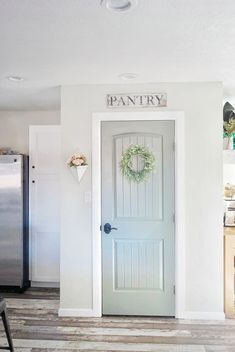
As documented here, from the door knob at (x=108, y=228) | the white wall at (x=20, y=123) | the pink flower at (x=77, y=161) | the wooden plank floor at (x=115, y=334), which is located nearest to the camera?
the wooden plank floor at (x=115, y=334)

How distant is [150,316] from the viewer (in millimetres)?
3564

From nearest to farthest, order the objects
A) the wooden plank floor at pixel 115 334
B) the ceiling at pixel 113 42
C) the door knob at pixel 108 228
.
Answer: the ceiling at pixel 113 42 < the wooden plank floor at pixel 115 334 < the door knob at pixel 108 228

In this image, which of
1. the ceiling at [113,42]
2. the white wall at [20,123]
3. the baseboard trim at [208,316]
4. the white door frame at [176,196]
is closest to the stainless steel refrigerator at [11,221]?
the white wall at [20,123]

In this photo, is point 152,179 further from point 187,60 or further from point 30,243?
point 30,243

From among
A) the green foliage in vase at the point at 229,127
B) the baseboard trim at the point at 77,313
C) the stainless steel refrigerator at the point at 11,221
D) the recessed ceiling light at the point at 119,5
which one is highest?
the recessed ceiling light at the point at 119,5

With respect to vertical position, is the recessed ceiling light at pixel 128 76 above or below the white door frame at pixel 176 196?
above

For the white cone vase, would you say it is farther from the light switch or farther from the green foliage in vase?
the green foliage in vase

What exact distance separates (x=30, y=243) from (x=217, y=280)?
262cm

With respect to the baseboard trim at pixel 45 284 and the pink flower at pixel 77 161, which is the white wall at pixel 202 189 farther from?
the baseboard trim at pixel 45 284

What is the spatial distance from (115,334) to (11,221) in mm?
2109

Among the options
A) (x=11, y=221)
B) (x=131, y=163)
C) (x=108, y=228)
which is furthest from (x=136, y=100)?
(x=11, y=221)

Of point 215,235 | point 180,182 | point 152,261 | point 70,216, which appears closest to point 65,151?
point 70,216

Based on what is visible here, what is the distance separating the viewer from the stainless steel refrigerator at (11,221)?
440 cm

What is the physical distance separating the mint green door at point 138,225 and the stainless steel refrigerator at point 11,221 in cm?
142
